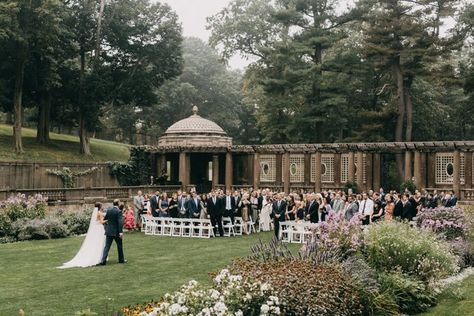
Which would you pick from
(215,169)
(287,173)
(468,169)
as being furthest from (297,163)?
(468,169)

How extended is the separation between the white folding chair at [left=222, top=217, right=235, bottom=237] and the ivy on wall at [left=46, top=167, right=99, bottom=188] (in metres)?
14.1

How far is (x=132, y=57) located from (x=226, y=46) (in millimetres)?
8274

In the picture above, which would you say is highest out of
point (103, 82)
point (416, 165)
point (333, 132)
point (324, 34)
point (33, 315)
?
point (324, 34)

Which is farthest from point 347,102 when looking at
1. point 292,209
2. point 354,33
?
point 292,209

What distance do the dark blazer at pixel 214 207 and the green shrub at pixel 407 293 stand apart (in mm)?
11181

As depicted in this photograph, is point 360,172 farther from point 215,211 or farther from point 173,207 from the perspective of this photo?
point 215,211

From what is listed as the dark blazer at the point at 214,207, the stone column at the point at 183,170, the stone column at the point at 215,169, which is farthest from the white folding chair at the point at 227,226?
the stone column at the point at 215,169

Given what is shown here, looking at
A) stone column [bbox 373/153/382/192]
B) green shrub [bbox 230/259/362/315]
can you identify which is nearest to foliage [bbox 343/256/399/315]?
green shrub [bbox 230/259/362/315]

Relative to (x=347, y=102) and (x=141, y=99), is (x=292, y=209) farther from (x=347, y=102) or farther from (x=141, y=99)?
(x=141, y=99)

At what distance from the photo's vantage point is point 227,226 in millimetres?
22578

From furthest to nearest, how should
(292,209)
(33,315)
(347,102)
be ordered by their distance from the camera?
(347,102), (292,209), (33,315)

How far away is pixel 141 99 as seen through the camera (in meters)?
49.8

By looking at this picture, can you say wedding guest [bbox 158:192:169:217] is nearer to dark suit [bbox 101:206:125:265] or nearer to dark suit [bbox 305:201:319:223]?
dark suit [bbox 305:201:319:223]

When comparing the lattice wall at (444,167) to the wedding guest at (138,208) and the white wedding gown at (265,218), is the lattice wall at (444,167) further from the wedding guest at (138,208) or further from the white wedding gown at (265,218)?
the wedding guest at (138,208)
